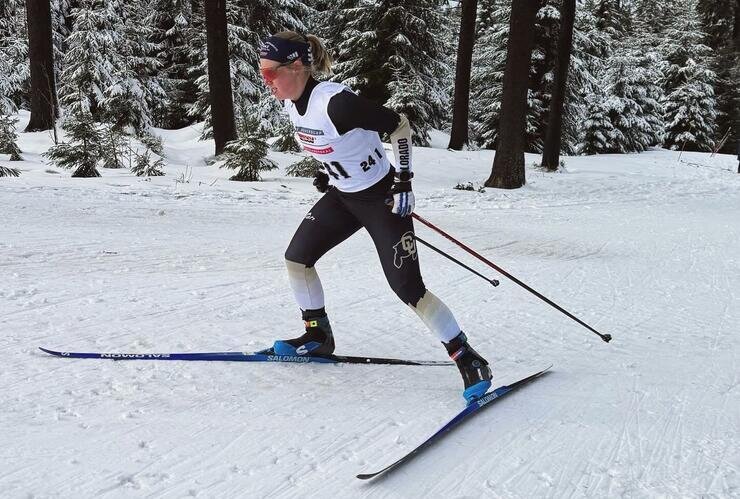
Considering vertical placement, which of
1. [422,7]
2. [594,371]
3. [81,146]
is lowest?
[594,371]

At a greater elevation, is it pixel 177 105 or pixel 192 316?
pixel 177 105

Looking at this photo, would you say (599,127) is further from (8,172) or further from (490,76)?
(8,172)

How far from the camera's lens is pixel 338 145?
136 inches

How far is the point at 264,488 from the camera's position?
2455mm

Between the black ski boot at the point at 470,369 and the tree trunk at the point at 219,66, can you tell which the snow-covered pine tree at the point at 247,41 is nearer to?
the tree trunk at the point at 219,66

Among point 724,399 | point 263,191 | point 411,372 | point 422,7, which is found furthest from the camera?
point 422,7

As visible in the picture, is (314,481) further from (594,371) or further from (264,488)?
(594,371)

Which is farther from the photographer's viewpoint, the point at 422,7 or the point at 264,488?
the point at 422,7

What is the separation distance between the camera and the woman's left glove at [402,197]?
337cm

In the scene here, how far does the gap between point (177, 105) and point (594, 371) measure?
88.3ft

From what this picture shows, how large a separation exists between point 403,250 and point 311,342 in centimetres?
100

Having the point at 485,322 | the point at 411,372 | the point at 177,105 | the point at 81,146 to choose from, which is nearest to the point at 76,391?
the point at 411,372

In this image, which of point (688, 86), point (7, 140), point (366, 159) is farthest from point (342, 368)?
point (688, 86)

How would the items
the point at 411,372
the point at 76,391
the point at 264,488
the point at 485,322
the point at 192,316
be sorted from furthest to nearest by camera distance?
1. the point at 485,322
2. the point at 192,316
3. the point at 411,372
4. the point at 76,391
5. the point at 264,488
